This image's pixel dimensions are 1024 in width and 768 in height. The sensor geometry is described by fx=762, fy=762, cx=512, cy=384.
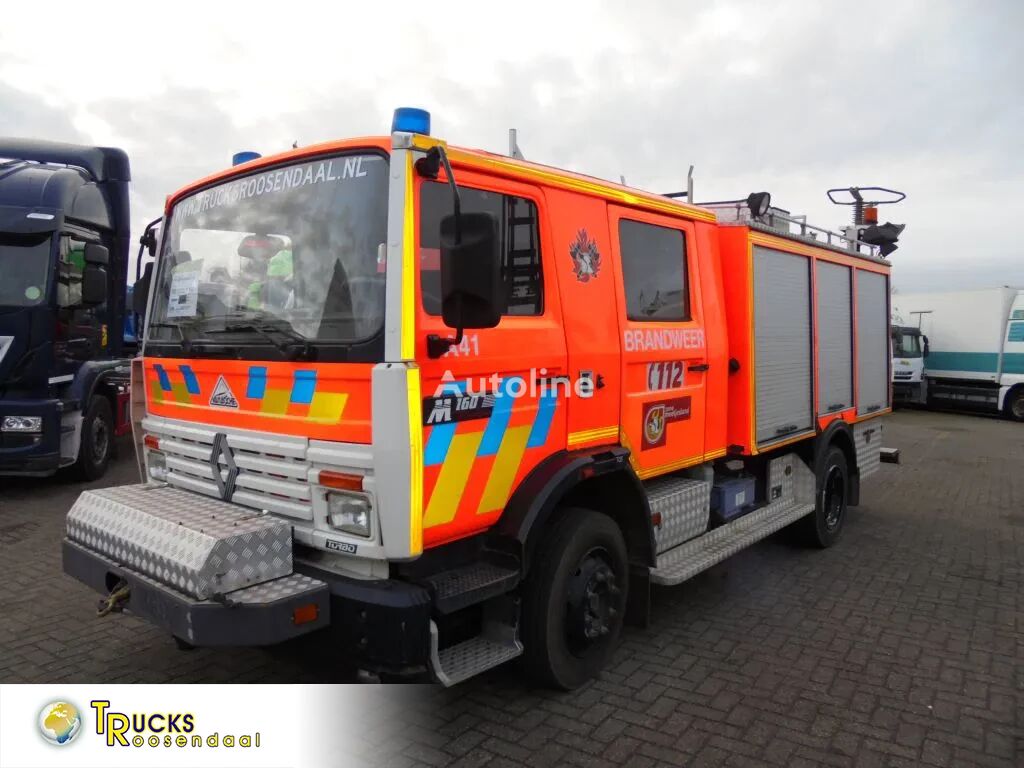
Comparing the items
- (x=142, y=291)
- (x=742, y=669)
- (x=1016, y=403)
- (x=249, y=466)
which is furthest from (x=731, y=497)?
(x=1016, y=403)

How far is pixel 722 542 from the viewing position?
5.02 metres

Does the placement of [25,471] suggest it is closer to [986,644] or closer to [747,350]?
[747,350]

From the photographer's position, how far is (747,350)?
16.6ft

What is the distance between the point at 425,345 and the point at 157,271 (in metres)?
2.03

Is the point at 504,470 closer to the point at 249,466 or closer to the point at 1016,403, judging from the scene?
the point at 249,466

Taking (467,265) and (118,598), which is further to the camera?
(118,598)

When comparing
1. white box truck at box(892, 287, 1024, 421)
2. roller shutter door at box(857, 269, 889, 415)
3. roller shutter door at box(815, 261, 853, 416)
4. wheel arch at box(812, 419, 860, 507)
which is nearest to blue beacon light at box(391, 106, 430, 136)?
roller shutter door at box(815, 261, 853, 416)

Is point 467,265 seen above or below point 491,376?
above

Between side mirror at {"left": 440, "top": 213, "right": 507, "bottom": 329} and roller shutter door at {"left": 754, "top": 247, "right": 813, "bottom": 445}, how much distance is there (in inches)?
115

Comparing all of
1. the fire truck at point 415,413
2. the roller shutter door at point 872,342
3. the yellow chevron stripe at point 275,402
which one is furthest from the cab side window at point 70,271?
the roller shutter door at point 872,342

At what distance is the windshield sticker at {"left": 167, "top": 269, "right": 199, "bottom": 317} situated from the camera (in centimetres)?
380

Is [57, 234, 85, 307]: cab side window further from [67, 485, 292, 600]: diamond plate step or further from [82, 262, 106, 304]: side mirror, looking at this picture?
[67, 485, 292, 600]: diamond plate step

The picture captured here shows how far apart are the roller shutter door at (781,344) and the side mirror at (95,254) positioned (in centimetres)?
674

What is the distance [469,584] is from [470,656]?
1.26 feet
